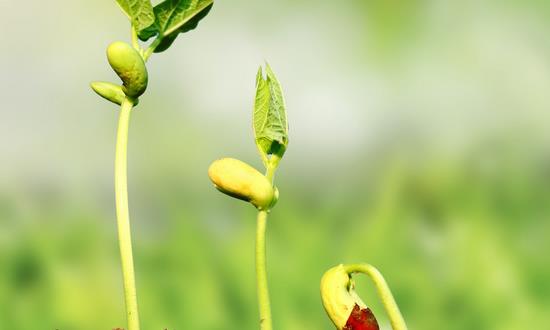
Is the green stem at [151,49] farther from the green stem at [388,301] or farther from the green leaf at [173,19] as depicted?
the green stem at [388,301]

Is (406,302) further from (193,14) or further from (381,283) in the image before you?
(193,14)

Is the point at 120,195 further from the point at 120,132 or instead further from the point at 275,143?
the point at 275,143

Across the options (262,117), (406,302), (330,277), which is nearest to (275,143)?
(262,117)

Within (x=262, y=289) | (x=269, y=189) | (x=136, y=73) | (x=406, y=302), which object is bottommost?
(x=406, y=302)

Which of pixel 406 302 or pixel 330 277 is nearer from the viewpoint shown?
pixel 330 277

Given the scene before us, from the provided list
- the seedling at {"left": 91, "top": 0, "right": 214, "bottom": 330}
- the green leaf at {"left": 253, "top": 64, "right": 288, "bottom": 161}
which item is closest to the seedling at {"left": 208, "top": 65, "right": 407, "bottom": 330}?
the green leaf at {"left": 253, "top": 64, "right": 288, "bottom": 161}

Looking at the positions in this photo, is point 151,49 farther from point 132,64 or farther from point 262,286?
point 262,286

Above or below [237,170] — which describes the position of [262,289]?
below
